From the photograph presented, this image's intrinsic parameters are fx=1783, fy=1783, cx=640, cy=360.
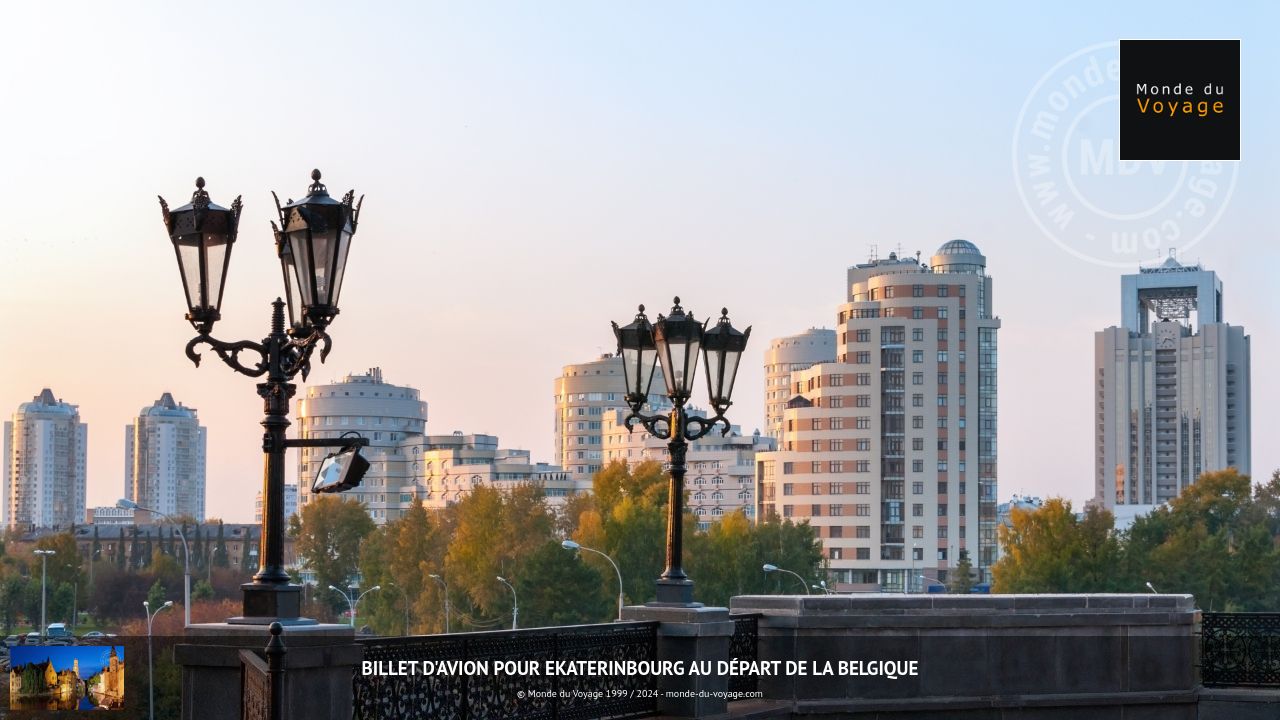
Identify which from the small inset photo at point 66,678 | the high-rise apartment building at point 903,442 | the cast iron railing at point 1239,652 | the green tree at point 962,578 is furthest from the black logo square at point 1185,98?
the high-rise apartment building at point 903,442

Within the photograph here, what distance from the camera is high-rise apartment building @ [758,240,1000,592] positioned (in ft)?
432

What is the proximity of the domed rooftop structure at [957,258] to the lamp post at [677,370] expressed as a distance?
14016 cm

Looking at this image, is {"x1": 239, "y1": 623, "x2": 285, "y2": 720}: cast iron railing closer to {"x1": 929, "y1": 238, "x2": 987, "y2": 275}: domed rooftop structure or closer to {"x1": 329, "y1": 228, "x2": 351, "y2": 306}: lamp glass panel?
{"x1": 329, "y1": 228, "x2": 351, "y2": 306}: lamp glass panel

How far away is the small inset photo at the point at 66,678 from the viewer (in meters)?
58.2

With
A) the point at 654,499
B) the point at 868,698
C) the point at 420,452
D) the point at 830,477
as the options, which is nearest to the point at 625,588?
the point at 654,499

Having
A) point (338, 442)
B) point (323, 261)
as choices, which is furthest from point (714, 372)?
point (323, 261)

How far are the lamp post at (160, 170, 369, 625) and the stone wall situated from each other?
5988 mm

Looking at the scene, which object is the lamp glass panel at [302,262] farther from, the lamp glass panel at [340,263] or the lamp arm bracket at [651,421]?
the lamp arm bracket at [651,421]

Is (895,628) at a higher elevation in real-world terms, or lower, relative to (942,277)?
lower

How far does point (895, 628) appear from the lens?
14.7 metres

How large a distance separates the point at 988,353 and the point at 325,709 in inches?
5056

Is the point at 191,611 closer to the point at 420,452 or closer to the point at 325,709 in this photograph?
the point at 420,452

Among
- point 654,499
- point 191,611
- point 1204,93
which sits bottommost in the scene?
point 191,611

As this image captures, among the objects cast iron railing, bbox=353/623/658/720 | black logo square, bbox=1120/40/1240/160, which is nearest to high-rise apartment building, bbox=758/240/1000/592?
black logo square, bbox=1120/40/1240/160
